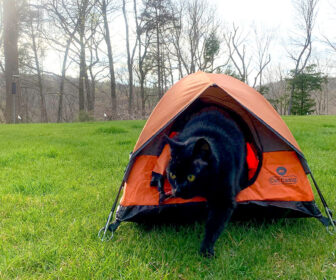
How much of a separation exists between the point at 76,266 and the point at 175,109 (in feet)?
4.54

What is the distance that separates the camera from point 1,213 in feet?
8.13

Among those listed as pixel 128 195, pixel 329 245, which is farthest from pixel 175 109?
pixel 329 245

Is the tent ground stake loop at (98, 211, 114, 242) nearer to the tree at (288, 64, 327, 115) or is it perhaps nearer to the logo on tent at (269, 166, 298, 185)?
the logo on tent at (269, 166, 298, 185)

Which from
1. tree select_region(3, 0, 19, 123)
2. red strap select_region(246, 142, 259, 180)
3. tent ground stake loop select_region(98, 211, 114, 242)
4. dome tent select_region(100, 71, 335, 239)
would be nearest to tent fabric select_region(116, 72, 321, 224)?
dome tent select_region(100, 71, 335, 239)

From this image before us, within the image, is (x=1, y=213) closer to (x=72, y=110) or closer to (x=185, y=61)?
(x=185, y=61)

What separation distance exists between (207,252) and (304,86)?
25.6 meters

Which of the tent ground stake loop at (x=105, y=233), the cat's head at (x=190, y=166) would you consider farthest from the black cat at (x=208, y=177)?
the tent ground stake loop at (x=105, y=233)

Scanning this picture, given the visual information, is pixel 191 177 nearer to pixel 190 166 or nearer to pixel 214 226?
pixel 190 166

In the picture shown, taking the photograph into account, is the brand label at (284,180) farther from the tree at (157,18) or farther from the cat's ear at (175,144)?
the tree at (157,18)

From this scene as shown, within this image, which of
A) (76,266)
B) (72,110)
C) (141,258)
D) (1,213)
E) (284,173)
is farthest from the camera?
(72,110)

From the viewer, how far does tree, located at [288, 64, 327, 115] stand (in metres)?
23.2

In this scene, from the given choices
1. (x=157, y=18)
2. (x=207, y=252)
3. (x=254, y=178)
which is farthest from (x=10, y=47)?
(x=207, y=252)

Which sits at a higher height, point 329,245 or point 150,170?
point 150,170

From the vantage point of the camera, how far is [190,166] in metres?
1.80
